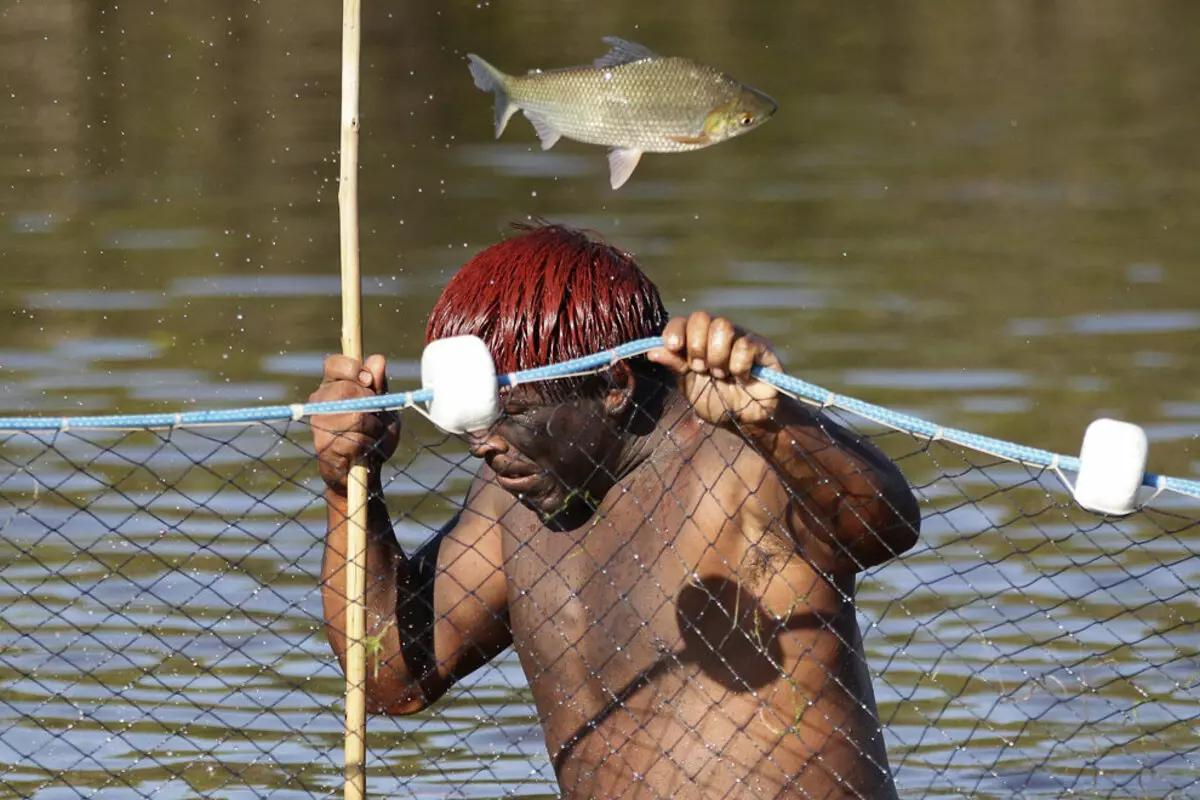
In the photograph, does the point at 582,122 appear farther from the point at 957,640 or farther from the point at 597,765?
the point at 957,640

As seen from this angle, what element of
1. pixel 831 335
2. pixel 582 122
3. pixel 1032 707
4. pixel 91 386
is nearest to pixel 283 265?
pixel 91 386

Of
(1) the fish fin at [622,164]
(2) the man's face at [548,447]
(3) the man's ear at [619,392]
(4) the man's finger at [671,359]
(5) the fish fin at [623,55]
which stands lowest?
(2) the man's face at [548,447]

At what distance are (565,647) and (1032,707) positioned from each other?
2882 millimetres

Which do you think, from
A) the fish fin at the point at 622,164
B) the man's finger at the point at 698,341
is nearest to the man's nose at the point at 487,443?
the man's finger at the point at 698,341

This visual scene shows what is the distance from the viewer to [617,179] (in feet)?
16.5

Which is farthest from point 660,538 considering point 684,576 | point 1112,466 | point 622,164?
point 1112,466

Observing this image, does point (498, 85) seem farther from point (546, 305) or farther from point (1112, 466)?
point (1112, 466)

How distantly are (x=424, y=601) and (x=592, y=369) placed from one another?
3.74ft

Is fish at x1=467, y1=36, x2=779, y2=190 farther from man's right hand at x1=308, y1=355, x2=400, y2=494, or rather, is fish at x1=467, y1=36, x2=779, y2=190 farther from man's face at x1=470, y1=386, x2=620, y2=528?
man's right hand at x1=308, y1=355, x2=400, y2=494

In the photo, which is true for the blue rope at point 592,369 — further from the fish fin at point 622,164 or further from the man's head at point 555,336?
the fish fin at point 622,164

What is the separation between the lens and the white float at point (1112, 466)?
153 inches

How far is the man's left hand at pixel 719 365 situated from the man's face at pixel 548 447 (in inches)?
19.4

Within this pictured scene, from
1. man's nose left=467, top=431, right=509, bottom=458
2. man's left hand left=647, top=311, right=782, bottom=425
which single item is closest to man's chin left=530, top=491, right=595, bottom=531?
man's nose left=467, top=431, right=509, bottom=458

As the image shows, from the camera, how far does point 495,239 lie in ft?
46.0
